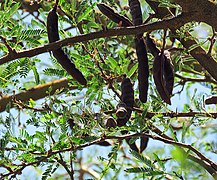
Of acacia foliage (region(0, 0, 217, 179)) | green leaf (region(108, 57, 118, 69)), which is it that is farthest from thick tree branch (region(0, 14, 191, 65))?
green leaf (region(108, 57, 118, 69))

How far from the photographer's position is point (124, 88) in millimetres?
1491

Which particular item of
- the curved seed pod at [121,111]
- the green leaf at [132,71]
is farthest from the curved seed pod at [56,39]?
the green leaf at [132,71]

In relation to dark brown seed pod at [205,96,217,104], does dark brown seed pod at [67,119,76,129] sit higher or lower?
lower

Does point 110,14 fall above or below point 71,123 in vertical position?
above

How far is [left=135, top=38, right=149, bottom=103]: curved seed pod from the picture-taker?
1386 mm

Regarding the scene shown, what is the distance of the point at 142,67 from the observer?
55.0 inches

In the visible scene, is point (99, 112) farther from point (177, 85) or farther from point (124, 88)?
point (177, 85)

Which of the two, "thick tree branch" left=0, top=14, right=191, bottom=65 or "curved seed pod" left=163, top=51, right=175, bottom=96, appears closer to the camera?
"thick tree branch" left=0, top=14, right=191, bottom=65

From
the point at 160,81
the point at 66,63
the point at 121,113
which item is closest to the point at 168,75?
the point at 160,81

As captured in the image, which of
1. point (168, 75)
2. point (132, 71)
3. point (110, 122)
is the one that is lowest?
point (110, 122)

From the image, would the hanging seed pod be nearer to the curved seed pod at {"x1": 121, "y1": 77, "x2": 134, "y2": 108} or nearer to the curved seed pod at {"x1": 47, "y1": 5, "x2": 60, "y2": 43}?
the curved seed pod at {"x1": 121, "y1": 77, "x2": 134, "y2": 108}

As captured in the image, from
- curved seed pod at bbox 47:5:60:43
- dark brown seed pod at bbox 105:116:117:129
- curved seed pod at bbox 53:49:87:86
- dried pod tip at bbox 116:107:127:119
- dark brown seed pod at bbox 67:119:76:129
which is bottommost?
dark brown seed pod at bbox 105:116:117:129

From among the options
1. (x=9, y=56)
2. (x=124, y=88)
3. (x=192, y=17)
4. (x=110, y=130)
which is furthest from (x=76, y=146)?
(x=192, y=17)

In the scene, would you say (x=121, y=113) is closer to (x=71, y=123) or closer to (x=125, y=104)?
(x=125, y=104)
